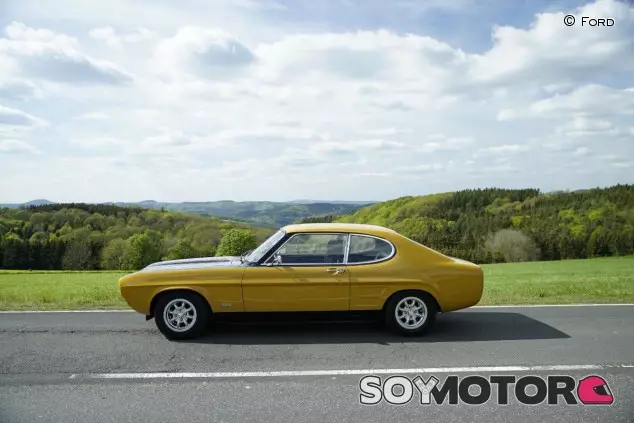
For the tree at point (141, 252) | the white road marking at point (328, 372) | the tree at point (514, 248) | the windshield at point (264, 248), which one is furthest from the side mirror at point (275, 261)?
the tree at point (514, 248)

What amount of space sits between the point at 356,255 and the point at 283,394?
272 centimetres

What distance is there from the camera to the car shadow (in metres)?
6.99

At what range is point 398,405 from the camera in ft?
15.5

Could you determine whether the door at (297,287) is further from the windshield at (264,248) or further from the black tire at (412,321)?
the black tire at (412,321)

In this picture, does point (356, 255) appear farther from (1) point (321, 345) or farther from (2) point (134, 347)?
(2) point (134, 347)

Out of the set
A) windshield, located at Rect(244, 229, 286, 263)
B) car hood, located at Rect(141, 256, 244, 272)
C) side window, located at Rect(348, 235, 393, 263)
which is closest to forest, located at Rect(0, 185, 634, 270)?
car hood, located at Rect(141, 256, 244, 272)

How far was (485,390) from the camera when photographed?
5.03 m

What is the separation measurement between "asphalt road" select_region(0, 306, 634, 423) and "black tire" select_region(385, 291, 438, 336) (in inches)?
7.3

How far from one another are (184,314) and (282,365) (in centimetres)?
187

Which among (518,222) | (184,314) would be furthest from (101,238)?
(184,314)

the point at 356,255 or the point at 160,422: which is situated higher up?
the point at 356,255

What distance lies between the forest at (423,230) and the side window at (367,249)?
40812mm

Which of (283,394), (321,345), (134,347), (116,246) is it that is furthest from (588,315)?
(116,246)

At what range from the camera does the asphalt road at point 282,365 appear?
4523 mm
